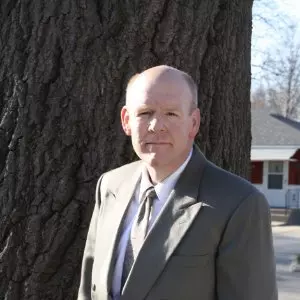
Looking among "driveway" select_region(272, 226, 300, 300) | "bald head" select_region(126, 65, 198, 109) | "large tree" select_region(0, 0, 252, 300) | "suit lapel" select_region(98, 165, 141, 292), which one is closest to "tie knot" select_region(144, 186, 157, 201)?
"suit lapel" select_region(98, 165, 141, 292)

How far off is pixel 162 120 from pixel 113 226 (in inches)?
17.2

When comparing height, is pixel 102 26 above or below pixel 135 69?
above

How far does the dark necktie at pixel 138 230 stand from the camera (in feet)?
7.44

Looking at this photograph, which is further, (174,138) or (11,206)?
(11,206)

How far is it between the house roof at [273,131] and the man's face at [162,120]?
88.8ft

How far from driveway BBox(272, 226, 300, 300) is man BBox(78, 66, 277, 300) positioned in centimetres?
710

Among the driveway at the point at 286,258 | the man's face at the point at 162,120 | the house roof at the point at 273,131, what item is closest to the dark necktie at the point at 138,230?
the man's face at the point at 162,120

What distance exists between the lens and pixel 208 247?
215 cm

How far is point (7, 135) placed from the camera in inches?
129

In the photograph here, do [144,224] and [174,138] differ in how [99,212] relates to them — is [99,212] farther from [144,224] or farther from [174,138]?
[174,138]

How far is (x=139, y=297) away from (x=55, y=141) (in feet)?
4.02

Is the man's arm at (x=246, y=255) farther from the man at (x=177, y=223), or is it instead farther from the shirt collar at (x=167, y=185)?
the shirt collar at (x=167, y=185)

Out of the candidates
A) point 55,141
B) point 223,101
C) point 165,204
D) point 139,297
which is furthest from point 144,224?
point 223,101

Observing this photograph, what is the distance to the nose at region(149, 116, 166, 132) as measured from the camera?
222 cm
